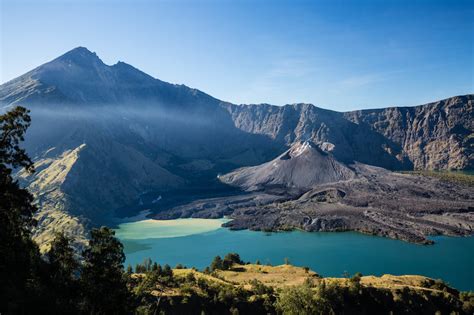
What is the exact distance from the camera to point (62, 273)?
2592 cm

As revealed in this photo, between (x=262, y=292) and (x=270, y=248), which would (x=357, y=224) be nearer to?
(x=270, y=248)

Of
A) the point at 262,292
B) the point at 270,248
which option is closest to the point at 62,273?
the point at 262,292

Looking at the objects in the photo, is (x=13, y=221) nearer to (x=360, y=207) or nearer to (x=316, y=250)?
(x=316, y=250)

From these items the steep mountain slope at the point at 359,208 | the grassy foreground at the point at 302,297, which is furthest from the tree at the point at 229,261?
the steep mountain slope at the point at 359,208

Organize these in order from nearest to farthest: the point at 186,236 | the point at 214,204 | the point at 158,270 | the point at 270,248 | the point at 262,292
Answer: the point at 262,292, the point at 158,270, the point at 270,248, the point at 186,236, the point at 214,204

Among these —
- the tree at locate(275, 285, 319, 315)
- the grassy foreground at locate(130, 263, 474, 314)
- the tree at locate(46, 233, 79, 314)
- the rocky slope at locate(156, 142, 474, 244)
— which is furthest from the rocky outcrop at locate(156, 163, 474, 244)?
the tree at locate(46, 233, 79, 314)

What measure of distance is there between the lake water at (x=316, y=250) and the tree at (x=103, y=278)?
6940 cm

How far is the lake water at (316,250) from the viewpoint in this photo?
90.1 metres

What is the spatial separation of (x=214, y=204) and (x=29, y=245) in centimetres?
15772

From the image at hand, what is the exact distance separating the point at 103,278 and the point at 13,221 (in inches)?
249

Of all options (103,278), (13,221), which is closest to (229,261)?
(103,278)

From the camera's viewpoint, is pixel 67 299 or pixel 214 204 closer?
pixel 67 299

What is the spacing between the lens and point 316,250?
109 meters

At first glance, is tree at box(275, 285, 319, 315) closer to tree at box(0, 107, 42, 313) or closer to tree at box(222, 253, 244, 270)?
tree at box(0, 107, 42, 313)
